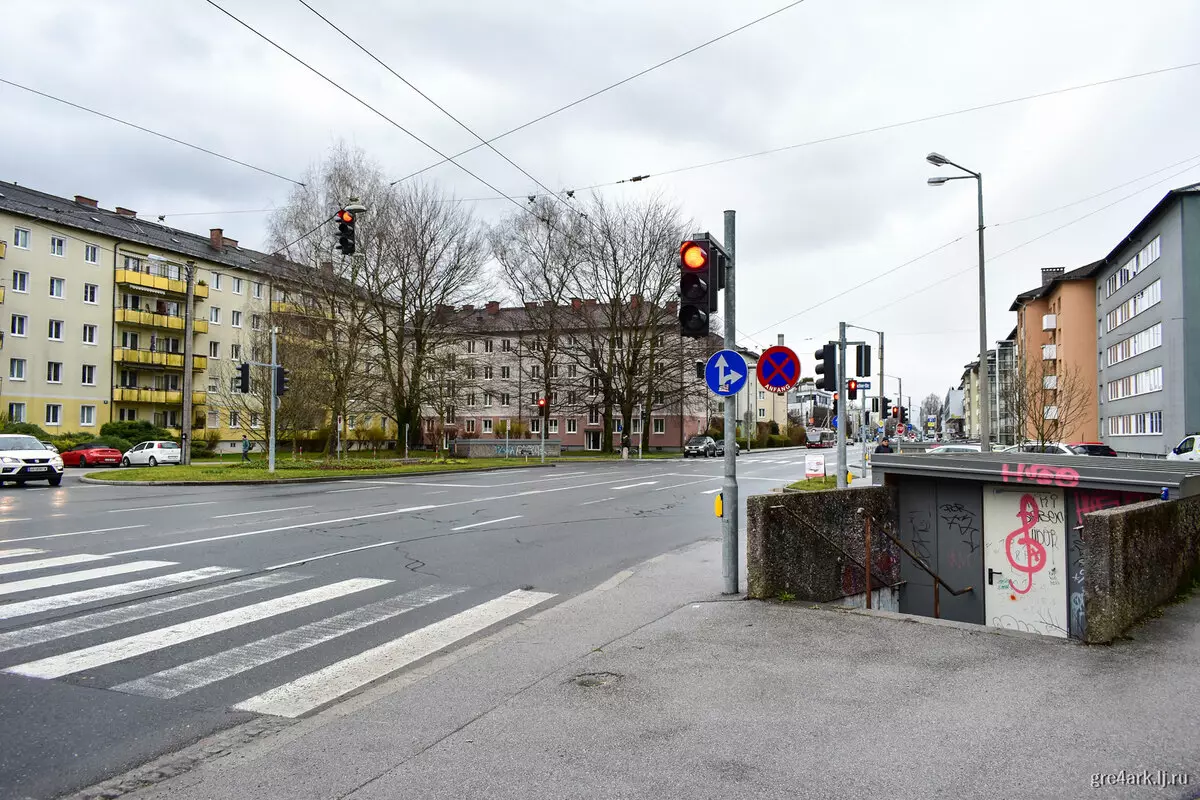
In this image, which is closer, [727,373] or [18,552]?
[727,373]

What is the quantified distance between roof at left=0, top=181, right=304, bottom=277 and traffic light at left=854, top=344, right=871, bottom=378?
34097mm

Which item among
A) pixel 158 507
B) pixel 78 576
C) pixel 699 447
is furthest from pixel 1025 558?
pixel 699 447

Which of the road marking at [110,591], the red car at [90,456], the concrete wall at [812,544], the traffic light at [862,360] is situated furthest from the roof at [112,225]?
the concrete wall at [812,544]

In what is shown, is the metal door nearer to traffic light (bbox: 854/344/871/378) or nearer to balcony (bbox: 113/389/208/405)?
traffic light (bbox: 854/344/871/378)

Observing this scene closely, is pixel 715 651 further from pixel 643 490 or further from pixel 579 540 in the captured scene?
pixel 643 490

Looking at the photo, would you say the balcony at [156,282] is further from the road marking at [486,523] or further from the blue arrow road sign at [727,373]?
the blue arrow road sign at [727,373]

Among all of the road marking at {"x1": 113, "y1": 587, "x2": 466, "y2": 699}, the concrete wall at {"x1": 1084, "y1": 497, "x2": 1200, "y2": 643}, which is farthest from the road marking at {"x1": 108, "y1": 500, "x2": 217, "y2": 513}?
the concrete wall at {"x1": 1084, "y1": 497, "x2": 1200, "y2": 643}

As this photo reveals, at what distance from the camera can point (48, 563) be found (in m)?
9.84

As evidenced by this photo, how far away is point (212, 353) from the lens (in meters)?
61.3

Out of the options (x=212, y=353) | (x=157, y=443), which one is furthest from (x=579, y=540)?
(x=212, y=353)

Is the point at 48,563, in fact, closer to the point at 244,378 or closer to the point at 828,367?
the point at 828,367

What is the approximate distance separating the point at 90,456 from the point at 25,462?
19.4m

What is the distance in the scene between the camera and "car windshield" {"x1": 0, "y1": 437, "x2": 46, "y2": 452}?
25.2 metres

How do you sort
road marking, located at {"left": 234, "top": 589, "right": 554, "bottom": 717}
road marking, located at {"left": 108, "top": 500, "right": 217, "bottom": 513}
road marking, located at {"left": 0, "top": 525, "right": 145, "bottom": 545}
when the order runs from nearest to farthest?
road marking, located at {"left": 234, "top": 589, "right": 554, "bottom": 717} < road marking, located at {"left": 0, "top": 525, "right": 145, "bottom": 545} < road marking, located at {"left": 108, "top": 500, "right": 217, "bottom": 513}
